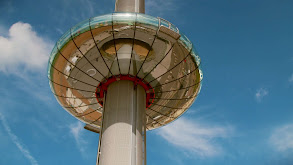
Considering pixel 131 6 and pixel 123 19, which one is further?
pixel 131 6

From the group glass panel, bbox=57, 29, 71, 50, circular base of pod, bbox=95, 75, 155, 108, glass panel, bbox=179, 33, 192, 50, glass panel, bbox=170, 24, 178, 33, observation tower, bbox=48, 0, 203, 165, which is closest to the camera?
observation tower, bbox=48, 0, 203, 165

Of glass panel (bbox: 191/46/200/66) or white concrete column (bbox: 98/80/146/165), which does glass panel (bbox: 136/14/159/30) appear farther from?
white concrete column (bbox: 98/80/146/165)

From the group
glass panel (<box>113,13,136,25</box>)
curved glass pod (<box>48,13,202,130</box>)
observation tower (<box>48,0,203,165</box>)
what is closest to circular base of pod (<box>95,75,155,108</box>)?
observation tower (<box>48,0,203,165</box>)

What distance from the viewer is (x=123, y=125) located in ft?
54.2

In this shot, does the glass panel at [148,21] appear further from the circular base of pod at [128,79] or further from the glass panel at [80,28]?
the circular base of pod at [128,79]

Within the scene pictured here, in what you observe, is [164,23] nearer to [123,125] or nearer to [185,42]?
[185,42]

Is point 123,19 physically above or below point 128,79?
above

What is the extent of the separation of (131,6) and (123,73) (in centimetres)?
668

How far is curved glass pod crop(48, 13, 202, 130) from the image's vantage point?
55.4ft

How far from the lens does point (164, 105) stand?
20.8 meters

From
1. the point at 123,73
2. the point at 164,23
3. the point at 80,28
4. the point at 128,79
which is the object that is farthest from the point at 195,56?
the point at 80,28

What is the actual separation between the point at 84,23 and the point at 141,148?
7.91 metres

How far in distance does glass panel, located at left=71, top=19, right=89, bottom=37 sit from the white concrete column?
386 centimetres

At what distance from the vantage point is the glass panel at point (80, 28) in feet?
55.4
